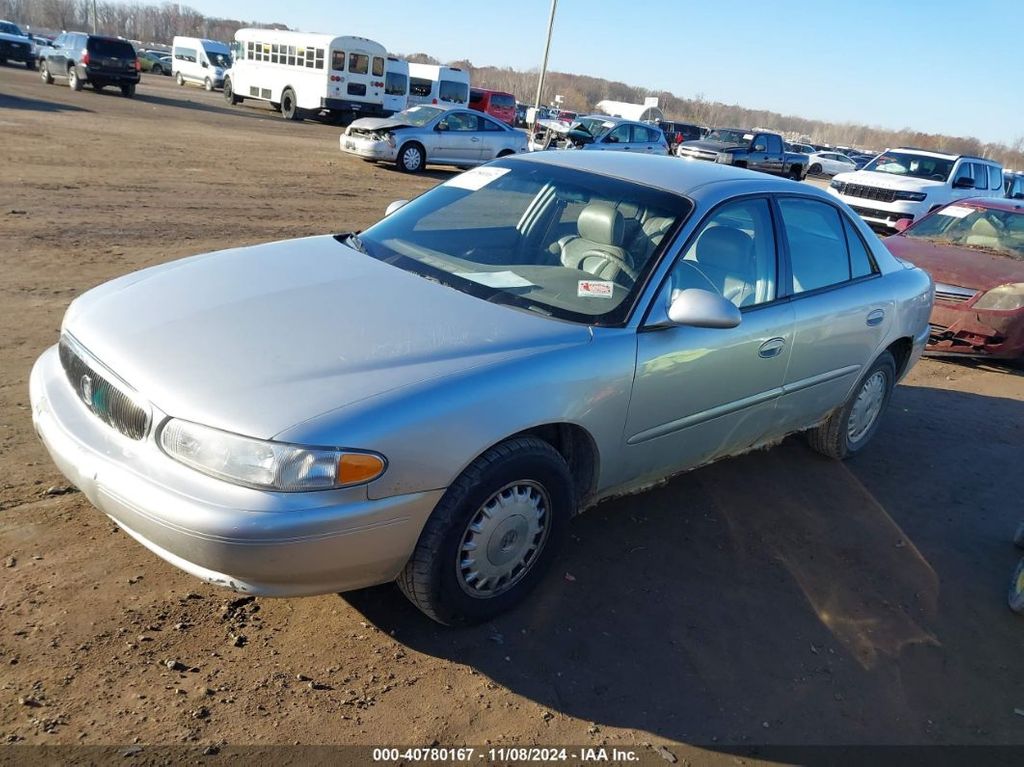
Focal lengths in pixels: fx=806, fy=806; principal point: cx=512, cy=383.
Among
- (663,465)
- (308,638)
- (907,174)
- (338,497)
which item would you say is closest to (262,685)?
(308,638)

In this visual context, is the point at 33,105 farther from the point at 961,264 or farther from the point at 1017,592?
the point at 1017,592

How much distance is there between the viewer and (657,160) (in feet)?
13.8

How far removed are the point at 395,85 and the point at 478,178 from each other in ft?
90.0

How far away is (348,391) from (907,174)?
18553 millimetres

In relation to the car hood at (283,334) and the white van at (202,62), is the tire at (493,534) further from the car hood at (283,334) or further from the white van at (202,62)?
the white van at (202,62)

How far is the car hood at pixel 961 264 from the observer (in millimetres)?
7641

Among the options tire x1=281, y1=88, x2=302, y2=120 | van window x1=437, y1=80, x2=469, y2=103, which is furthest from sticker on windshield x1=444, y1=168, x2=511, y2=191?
van window x1=437, y1=80, x2=469, y2=103

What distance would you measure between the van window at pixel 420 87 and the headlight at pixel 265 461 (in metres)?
33.4

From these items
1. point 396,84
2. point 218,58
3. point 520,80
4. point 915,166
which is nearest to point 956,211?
point 915,166

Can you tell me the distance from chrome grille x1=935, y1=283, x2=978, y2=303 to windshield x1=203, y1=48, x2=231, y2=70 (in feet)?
135

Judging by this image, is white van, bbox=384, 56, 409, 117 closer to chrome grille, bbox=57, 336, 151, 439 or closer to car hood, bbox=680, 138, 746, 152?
car hood, bbox=680, 138, 746, 152

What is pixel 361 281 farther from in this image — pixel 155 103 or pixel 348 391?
pixel 155 103

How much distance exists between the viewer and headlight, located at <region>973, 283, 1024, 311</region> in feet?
24.2

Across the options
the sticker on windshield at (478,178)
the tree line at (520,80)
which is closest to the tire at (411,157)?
the sticker on windshield at (478,178)
